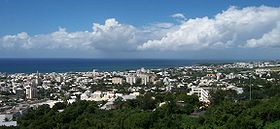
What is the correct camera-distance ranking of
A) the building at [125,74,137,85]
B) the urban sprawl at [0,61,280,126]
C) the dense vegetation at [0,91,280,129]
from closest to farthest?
the dense vegetation at [0,91,280,129] < the urban sprawl at [0,61,280,126] < the building at [125,74,137,85]

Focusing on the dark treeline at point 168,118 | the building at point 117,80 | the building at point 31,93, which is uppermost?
the dark treeline at point 168,118

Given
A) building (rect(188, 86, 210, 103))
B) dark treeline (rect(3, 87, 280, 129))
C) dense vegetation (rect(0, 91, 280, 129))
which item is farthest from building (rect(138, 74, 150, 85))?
dense vegetation (rect(0, 91, 280, 129))

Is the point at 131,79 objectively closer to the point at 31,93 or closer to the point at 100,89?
the point at 100,89

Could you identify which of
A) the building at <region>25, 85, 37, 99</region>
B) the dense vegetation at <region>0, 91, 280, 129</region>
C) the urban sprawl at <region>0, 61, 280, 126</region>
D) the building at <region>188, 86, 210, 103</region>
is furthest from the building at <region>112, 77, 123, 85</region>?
the dense vegetation at <region>0, 91, 280, 129</region>

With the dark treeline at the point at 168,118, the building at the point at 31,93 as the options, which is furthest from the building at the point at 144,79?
the dark treeline at the point at 168,118

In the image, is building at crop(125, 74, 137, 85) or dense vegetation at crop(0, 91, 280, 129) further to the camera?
building at crop(125, 74, 137, 85)

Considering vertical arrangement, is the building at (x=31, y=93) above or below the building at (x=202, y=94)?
below

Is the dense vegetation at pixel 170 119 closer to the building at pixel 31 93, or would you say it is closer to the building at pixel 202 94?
the building at pixel 202 94

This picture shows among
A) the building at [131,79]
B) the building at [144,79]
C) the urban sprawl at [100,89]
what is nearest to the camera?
the urban sprawl at [100,89]

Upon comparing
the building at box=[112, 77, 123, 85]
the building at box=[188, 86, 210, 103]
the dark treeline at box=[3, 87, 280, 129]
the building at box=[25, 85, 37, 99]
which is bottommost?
the building at box=[25, 85, 37, 99]

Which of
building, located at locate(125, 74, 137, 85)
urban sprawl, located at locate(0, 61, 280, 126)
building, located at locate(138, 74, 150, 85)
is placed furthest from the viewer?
building, located at locate(125, 74, 137, 85)

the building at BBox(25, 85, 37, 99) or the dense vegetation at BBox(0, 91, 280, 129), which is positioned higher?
the dense vegetation at BBox(0, 91, 280, 129)

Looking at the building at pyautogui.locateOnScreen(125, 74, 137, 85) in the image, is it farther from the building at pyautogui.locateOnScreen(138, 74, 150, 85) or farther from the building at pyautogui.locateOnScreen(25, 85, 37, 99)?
the building at pyautogui.locateOnScreen(25, 85, 37, 99)
